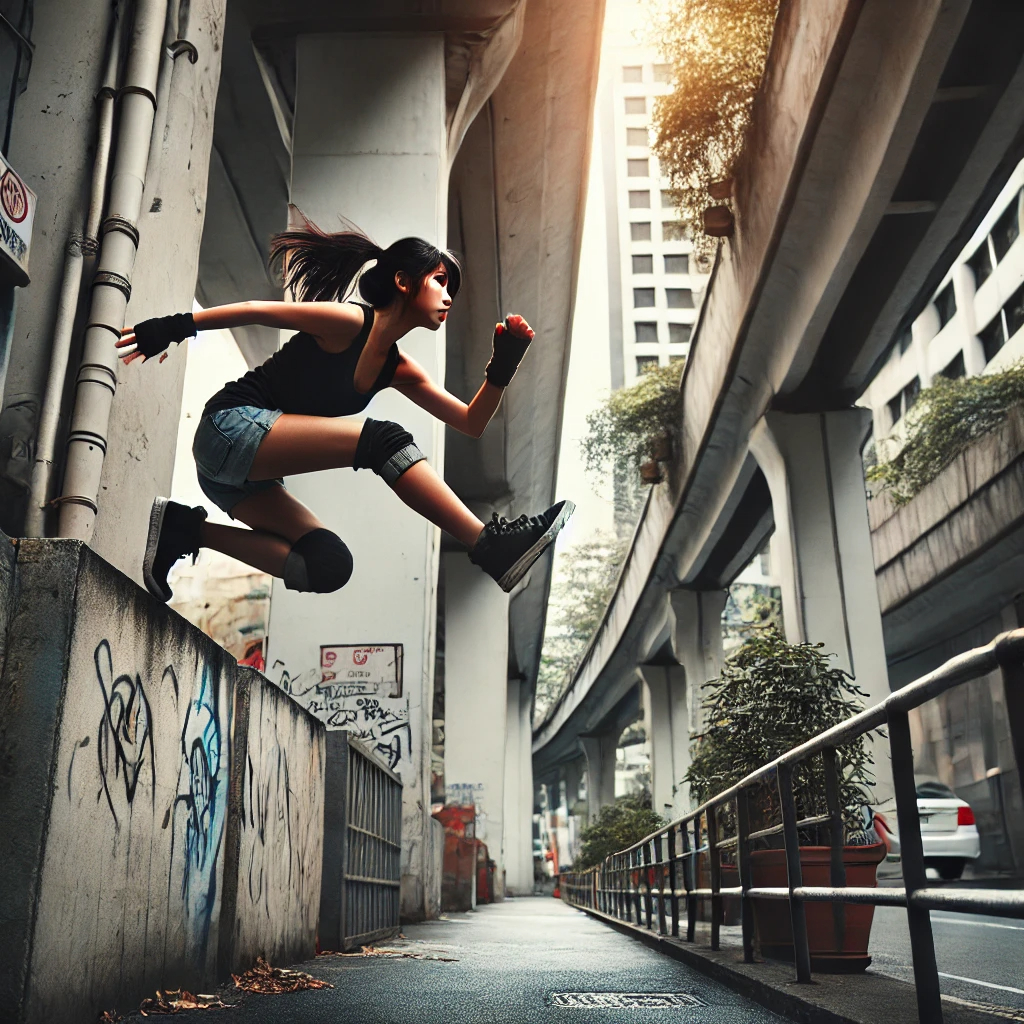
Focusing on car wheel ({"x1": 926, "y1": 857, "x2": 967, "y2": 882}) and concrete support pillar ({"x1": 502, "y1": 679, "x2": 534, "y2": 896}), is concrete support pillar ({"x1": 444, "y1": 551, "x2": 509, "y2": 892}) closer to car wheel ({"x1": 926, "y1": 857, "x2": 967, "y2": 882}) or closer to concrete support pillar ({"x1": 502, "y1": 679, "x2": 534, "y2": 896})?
car wheel ({"x1": 926, "y1": 857, "x2": 967, "y2": 882})

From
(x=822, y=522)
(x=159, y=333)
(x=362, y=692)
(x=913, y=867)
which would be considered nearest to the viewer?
(x=913, y=867)

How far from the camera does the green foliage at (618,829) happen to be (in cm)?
2155

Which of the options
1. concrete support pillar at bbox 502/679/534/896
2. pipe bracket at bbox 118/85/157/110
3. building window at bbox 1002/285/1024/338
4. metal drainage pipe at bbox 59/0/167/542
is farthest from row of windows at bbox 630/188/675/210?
pipe bracket at bbox 118/85/157/110

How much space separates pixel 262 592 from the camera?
20.6 m

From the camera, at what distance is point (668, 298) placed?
248 ft

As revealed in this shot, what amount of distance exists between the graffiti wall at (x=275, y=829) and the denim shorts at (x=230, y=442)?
1.36 meters

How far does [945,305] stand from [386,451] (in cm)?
3072

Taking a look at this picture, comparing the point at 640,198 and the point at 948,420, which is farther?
the point at 640,198

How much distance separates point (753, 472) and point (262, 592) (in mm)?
10282

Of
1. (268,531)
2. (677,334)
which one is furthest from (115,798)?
(677,334)

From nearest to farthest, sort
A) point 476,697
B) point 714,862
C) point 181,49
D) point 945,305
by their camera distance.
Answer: point 181,49, point 714,862, point 476,697, point 945,305

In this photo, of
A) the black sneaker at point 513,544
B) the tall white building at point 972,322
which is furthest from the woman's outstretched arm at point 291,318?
the tall white building at point 972,322

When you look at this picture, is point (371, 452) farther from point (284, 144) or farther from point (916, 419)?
point (916, 419)

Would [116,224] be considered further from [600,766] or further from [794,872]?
[600,766]
